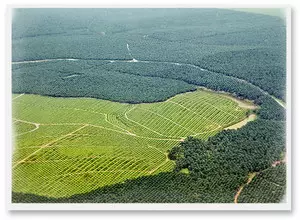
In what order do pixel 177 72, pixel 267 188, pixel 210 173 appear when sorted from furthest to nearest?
pixel 177 72
pixel 210 173
pixel 267 188

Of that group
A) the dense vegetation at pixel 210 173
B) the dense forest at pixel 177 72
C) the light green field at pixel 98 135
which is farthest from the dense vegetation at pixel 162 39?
the dense vegetation at pixel 210 173

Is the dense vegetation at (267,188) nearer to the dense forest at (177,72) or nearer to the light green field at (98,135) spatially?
the dense forest at (177,72)

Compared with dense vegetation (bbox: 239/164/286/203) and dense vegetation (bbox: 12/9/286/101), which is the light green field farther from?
dense vegetation (bbox: 239/164/286/203)

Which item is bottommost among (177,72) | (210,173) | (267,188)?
(267,188)

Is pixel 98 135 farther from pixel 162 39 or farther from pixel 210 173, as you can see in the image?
pixel 162 39

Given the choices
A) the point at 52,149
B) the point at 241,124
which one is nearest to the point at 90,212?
the point at 52,149

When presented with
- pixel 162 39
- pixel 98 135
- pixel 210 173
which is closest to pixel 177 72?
pixel 162 39
